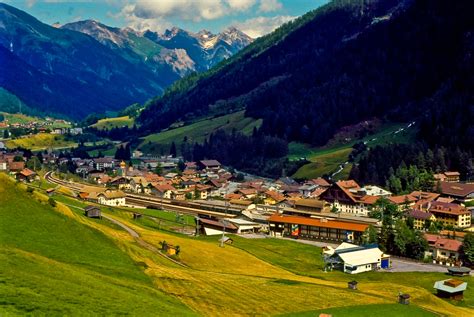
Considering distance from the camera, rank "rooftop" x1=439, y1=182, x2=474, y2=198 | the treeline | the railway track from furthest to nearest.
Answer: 1. the treeline
2. "rooftop" x1=439, y1=182, x2=474, y2=198
3. the railway track

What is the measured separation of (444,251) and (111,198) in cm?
7563

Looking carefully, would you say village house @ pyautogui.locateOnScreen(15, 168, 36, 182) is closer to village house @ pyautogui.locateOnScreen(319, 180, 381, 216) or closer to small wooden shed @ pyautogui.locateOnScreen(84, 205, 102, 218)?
small wooden shed @ pyautogui.locateOnScreen(84, 205, 102, 218)

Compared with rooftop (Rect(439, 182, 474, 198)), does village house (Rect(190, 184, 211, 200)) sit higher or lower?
lower

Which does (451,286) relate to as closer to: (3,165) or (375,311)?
(375,311)

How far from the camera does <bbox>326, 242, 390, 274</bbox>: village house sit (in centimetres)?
8419

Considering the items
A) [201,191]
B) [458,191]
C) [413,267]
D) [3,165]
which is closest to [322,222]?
[413,267]

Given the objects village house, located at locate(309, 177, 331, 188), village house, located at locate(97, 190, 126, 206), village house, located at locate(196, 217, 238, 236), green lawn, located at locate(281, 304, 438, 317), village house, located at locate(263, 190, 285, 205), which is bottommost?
green lawn, located at locate(281, 304, 438, 317)

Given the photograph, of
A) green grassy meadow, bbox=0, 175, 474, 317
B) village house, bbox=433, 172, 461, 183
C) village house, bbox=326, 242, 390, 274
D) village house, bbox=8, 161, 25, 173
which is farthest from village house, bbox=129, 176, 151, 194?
village house, bbox=326, 242, 390, 274

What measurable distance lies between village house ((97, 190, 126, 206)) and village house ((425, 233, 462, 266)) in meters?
72.4

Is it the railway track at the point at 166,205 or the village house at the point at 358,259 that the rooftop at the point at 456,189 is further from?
the village house at the point at 358,259

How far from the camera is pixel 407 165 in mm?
160875

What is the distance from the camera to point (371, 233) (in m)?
101

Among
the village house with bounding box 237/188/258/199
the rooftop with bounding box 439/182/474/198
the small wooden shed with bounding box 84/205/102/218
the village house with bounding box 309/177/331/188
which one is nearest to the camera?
the small wooden shed with bounding box 84/205/102/218

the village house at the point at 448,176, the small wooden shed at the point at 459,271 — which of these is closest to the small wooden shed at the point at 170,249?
the small wooden shed at the point at 459,271
